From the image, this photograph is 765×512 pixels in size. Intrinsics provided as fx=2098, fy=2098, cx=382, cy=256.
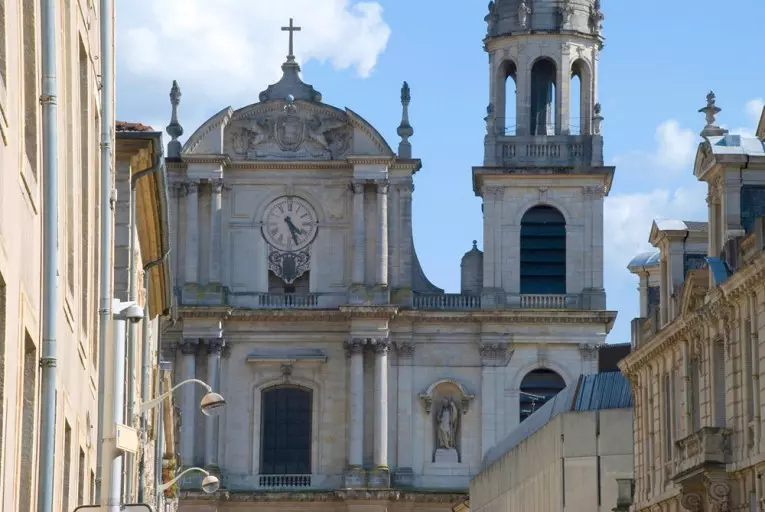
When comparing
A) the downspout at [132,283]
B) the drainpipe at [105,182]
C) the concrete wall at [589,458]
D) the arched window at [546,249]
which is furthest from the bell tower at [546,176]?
the drainpipe at [105,182]

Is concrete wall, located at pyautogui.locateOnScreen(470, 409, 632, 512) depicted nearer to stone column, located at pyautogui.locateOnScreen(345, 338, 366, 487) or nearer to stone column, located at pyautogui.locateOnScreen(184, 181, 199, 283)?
stone column, located at pyautogui.locateOnScreen(345, 338, 366, 487)

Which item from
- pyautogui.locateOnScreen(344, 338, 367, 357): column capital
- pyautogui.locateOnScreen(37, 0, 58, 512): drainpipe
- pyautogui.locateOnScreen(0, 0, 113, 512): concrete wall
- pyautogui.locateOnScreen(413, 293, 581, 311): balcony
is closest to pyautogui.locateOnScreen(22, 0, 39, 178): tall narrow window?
pyautogui.locateOnScreen(0, 0, 113, 512): concrete wall

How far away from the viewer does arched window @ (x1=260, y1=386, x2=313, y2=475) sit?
2689 inches

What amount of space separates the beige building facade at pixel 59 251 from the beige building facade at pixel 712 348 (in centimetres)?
1051

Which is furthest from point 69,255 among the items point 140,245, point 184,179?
point 184,179

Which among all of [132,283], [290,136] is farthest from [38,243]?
[290,136]

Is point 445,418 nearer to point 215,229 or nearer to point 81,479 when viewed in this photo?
point 215,229

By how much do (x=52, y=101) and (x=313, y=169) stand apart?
54.1 metres

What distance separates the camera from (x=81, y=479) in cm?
2059

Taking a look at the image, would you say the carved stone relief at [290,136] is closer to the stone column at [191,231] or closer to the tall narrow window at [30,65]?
the stone column at [191,231]

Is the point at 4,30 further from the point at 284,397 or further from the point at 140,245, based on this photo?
the point at 284,397

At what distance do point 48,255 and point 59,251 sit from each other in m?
1.52

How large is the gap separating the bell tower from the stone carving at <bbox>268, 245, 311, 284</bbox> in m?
6.04

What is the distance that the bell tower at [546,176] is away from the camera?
67.1 meters
